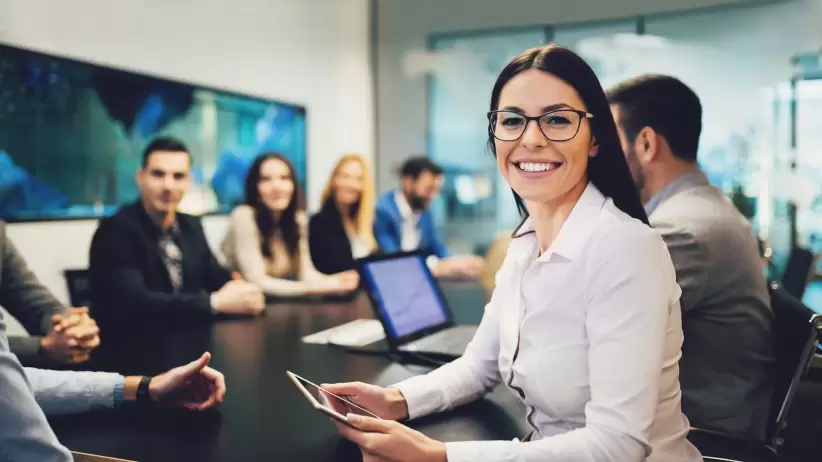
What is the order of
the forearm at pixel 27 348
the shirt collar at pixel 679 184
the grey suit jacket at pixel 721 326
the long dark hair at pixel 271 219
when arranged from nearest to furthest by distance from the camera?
the grey suit jacket at pixel 721 326, the forearm at pixel 27 348, the shirt collar at pixel 679 184, the long dark hair at pixel 271 219

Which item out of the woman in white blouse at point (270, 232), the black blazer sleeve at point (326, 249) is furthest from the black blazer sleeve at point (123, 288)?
the black blazer sleeve at point (326, 249)

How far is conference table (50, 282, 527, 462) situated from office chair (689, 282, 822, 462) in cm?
46

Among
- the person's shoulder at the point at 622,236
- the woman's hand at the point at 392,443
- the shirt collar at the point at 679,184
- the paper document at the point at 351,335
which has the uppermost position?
the shirt collar at the point at 679,184

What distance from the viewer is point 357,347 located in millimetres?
1881

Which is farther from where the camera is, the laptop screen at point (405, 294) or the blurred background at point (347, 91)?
the blurred background at point (347, 91)

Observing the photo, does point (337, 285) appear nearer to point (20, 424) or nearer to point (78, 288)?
point (78, 288)

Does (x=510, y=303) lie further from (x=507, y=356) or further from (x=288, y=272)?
(x=288, y=272)

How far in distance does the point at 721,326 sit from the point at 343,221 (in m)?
2.50

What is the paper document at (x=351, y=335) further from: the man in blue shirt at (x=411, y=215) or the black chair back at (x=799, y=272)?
the man in blue shirt at (x=411, y=215)

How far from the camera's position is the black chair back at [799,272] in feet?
8.88

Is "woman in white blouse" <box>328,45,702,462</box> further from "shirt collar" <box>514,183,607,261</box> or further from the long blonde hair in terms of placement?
the long blonde hair

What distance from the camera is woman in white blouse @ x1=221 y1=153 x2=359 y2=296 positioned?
3197 millimetres

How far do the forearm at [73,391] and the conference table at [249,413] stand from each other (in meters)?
0.02

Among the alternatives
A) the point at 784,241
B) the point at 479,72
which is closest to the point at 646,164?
the point at 784,241
